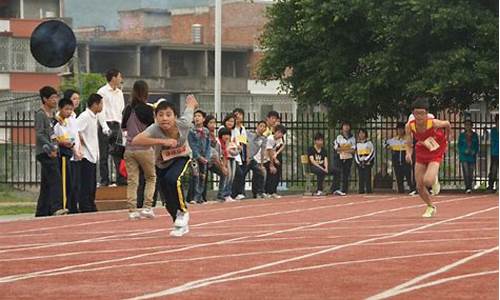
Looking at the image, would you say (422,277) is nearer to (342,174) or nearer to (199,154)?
(199,154)

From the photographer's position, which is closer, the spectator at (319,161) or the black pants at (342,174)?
the spectator at (319,161)

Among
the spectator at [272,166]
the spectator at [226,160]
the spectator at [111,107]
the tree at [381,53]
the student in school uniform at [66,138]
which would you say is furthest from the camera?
the tree at [381,53]

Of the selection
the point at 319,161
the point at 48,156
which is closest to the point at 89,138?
the point at 48,156

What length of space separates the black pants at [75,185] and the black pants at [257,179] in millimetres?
6837

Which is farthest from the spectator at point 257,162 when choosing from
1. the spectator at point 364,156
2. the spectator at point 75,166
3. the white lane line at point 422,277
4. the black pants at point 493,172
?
the white lane line at point 422,277

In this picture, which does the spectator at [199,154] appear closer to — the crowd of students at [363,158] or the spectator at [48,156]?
the spectator at [48,156]

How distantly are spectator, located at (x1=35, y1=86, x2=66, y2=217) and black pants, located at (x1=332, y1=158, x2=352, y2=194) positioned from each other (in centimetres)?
986

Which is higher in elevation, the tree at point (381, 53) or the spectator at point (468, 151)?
the tree at point (381, 53)

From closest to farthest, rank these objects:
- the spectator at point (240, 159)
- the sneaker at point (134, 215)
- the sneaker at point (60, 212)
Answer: the sneaker at point (134, 215), the sneaker at point (60, 212), the spectator at point (240, 159)

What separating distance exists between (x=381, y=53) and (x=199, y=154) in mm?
7120

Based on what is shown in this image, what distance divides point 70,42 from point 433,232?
8.18 meters

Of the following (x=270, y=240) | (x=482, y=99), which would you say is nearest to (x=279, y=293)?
(x=270, y=240)

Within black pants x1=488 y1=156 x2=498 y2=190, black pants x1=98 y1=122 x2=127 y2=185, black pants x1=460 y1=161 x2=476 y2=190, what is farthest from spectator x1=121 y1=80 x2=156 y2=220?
black pants x1=488 y1=156 x2=498 y2=190

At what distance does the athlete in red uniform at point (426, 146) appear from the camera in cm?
1964
